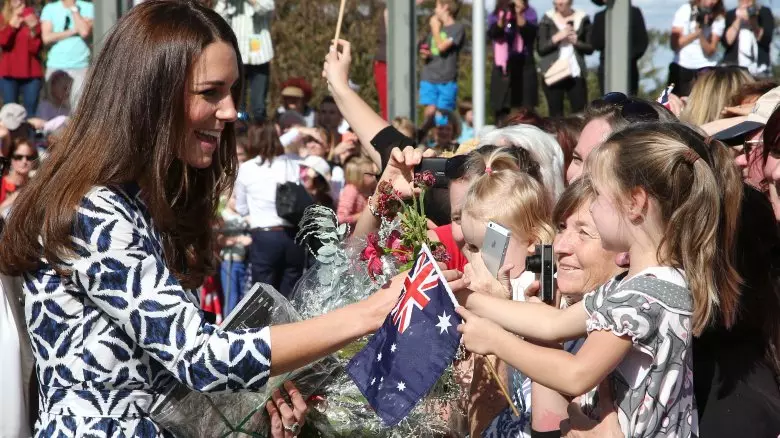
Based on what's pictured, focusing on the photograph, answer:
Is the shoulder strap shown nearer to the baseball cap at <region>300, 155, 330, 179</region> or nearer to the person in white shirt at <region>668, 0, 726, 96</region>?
the person in white shirt at <region>668, 0, 726, 96</region>

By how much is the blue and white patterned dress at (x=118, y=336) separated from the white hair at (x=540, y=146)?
7.56 ft

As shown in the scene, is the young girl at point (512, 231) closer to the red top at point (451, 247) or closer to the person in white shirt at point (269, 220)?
the red top at point (451, 247)

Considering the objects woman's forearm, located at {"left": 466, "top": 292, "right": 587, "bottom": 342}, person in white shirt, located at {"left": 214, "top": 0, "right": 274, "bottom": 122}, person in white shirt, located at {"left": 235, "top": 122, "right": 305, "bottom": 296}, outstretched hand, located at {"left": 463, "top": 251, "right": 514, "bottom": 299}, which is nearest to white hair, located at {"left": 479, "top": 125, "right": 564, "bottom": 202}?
outstretched hand, located at {"left": 463, "top": 251, "right": 514, "bottom": 299}

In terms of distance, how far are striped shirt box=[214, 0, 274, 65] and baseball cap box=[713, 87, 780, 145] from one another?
21.1 ft

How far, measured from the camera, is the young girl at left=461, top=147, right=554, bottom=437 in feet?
12.4

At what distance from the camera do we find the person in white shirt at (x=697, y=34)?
30.6 ft

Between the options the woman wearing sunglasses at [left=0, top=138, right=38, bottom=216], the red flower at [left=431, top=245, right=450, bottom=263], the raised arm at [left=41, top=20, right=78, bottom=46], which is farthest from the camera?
the raised arm at [left=41, top=20, right=78, bottom=46]

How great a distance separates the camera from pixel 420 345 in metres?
3.04

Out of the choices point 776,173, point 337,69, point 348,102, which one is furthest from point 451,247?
point 776,173

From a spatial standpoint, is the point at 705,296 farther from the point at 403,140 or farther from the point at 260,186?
the point at 260,186

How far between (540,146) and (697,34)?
5.01 metres

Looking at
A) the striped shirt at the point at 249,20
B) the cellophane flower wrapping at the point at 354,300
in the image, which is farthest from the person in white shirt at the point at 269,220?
the cellophane flower wrapping at the point at 354,300

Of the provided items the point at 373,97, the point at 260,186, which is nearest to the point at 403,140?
the point at 260,186

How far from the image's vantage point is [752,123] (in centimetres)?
413
